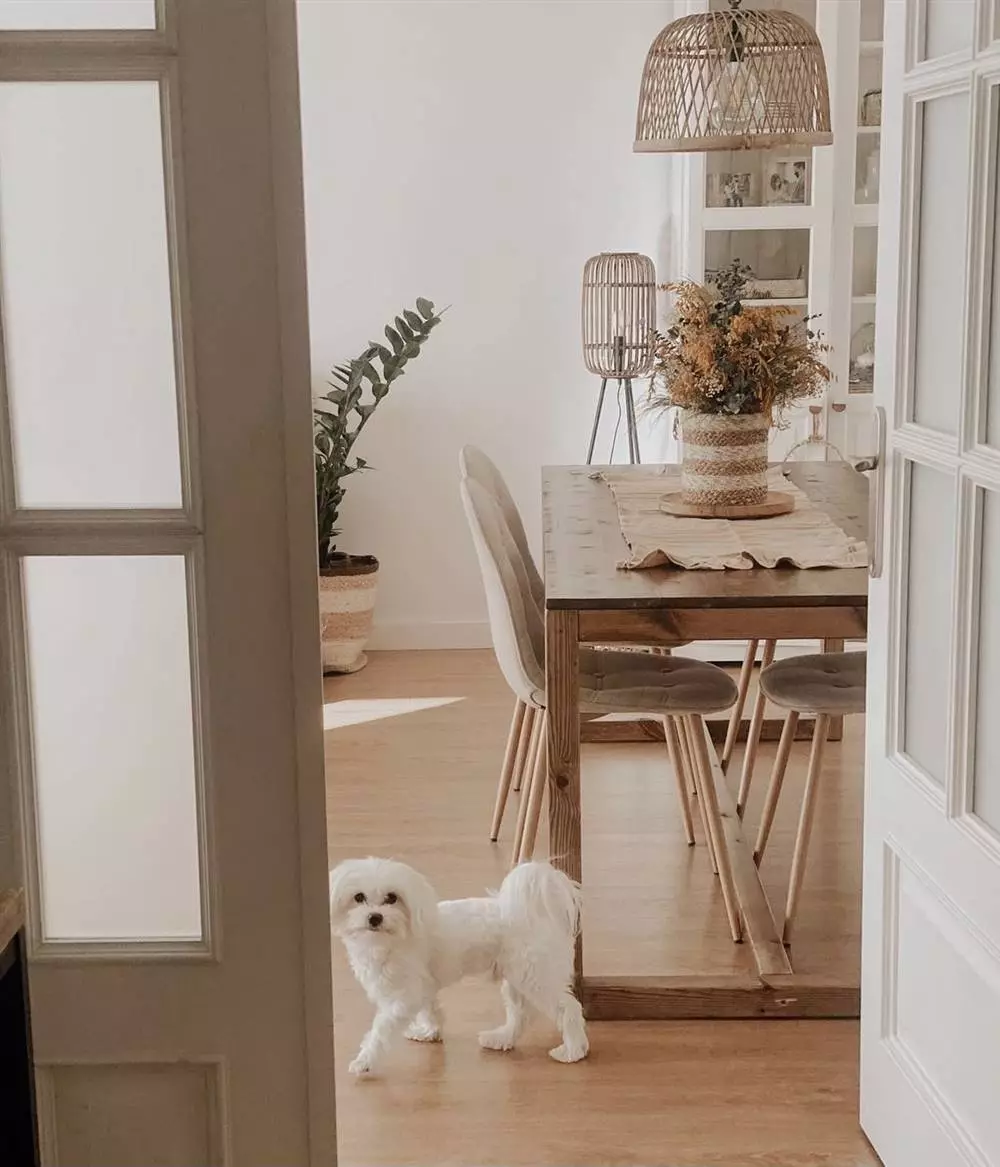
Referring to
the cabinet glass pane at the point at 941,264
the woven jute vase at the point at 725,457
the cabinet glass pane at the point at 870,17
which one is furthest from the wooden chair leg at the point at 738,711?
the cabinet glass pane at the point at 941,264

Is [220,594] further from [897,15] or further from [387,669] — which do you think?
[387,669]

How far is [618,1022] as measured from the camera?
297 cm

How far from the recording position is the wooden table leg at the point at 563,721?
2873 mm

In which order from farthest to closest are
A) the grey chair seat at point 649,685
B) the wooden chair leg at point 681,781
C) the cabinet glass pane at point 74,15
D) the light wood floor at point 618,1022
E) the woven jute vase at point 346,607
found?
the woven jute vase at point 346,607, the wooden chair leg at point 681,781, the grey chair seat at point 649,685, the light wood floor at point 618,1022, the cabinet glass pane at point 74,15

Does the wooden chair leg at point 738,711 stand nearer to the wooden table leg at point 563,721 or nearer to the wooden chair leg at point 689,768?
the wooden chair leg at point 689,768

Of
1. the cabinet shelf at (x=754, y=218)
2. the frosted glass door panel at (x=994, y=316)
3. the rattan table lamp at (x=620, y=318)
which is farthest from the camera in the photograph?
the rattan table lamp at (x=620, y=318)

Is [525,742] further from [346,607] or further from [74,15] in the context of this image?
[74,15]

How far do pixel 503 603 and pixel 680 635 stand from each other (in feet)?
1.99

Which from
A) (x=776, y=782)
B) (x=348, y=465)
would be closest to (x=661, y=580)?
(x=776, y=782)

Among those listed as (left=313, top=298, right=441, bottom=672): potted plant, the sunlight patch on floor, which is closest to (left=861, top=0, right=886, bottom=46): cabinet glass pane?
(left=313, top=298, right=441, bottom=672): potted plant

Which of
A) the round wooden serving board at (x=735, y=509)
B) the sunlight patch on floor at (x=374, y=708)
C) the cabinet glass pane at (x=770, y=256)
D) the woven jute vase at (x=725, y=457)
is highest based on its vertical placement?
the cabinet glass pane at (x=770, y=256)

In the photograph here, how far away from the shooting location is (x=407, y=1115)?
8.67ft

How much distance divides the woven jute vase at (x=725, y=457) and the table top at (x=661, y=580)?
20 cm

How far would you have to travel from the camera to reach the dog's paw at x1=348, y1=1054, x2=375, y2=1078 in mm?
2768
